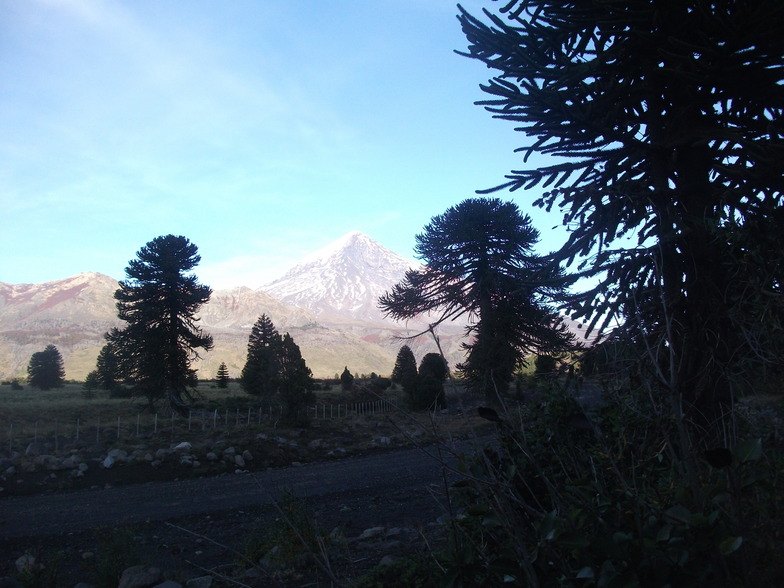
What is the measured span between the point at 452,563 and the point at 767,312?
2.98m

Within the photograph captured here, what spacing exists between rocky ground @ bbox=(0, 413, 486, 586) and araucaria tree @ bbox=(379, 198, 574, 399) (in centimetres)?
575

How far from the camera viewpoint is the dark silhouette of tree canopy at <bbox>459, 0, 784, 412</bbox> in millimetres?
4074

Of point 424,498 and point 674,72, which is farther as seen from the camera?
point 424,498

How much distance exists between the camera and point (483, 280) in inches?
747

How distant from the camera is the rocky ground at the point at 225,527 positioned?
427 centimetres

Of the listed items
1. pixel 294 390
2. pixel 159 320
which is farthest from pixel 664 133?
pixel 159 320

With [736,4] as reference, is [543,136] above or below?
below

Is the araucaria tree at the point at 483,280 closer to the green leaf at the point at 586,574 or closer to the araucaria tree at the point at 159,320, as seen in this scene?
the araucaria tree at the point at 159,320

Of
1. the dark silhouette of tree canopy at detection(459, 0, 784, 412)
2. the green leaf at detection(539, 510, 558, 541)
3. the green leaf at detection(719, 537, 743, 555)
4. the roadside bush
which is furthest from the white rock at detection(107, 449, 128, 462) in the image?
the green leaf at detection(719, 537, 743, 555)

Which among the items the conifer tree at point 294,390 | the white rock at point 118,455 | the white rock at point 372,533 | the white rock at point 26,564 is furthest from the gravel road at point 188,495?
the conifer tree at point 294,390

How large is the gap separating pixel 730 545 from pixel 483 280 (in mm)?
17901

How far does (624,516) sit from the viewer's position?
64.2 inches

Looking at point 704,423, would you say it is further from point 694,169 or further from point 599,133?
point 599,133

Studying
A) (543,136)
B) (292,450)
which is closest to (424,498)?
(543,136)
